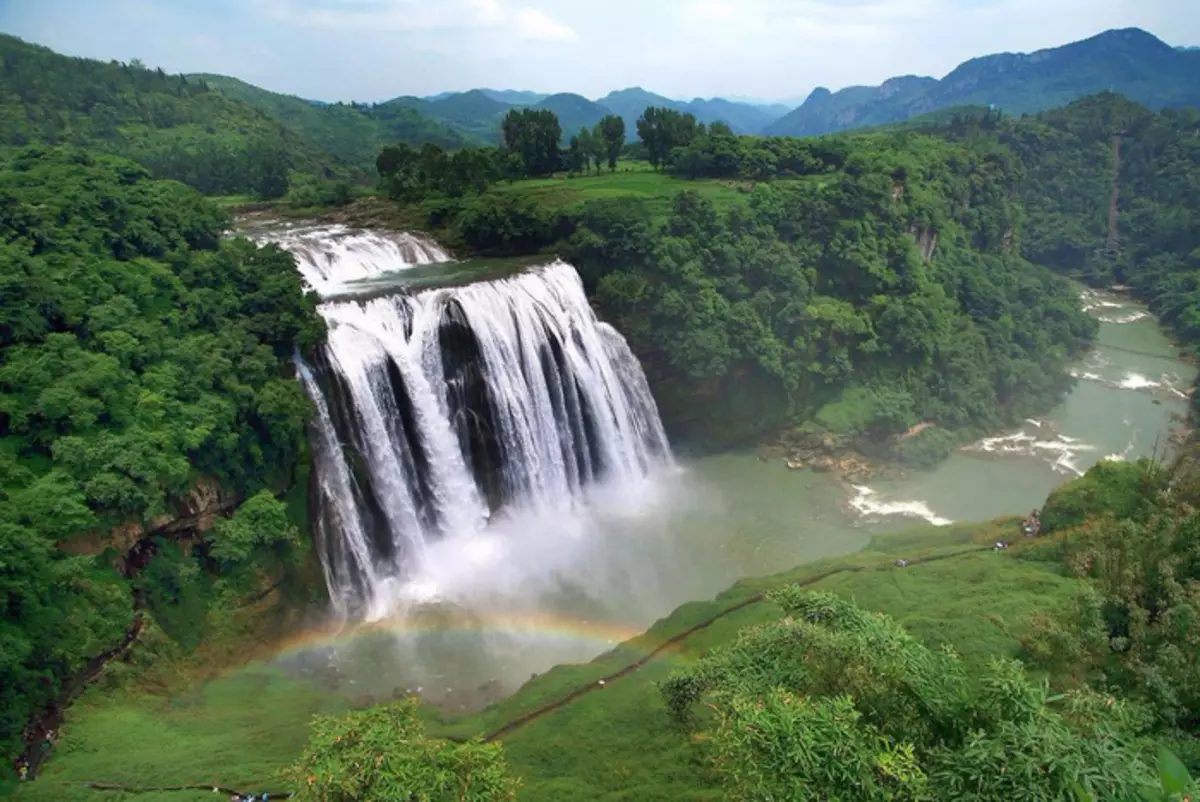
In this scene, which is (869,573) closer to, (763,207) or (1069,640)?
(1069,640)

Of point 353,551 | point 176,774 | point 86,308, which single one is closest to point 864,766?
point 176,774

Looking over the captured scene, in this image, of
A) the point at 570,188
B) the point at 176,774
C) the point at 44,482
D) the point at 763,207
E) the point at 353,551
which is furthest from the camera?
the point at 570,188

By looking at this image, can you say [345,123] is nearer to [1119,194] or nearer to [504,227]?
[504,227]

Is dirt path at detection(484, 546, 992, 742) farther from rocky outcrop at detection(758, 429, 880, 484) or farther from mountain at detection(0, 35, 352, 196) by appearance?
mountain at detection(0, 35, 352, 196)

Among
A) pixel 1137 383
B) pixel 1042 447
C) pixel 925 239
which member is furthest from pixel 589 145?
pixel 1137 383

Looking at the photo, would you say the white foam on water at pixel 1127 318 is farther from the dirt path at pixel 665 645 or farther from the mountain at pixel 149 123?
the mountain at pixel 149 123

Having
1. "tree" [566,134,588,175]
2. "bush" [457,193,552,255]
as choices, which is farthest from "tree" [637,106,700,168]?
"bush" [457,193,552,255]
